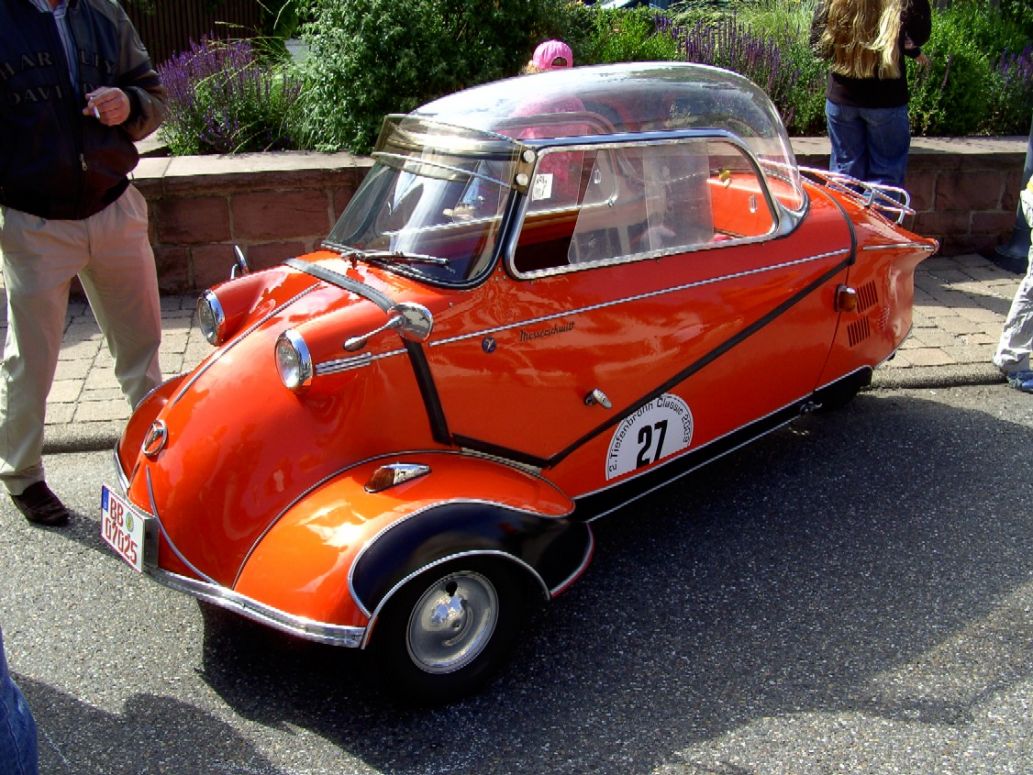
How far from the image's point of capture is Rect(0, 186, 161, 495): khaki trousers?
406 cm

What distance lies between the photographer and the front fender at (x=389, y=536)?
Answer: 3.03 m

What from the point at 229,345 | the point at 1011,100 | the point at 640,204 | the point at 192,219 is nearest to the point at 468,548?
the point at 229,345

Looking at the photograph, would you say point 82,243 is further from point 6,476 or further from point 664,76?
point 664,76

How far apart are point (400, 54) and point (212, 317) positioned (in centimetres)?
351

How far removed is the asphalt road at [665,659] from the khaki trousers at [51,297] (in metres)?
0.44

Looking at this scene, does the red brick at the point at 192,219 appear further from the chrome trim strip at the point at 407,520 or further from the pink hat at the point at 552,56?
the chrome trim strip at the point at 407,520

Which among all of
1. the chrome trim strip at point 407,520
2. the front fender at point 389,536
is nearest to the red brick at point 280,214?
the front fender at point 389,536

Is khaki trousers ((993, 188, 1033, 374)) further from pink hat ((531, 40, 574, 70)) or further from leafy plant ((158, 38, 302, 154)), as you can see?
leafy plant ((158, 38, 302, 154))

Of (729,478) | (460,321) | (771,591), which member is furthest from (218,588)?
(729,478)

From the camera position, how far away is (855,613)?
3820 millimetres

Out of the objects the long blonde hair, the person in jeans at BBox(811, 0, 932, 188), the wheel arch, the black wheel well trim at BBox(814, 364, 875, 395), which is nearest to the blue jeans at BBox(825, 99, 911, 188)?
the person in jeans at BBox(811, 0, 932, 188)

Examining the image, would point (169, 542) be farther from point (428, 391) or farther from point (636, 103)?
point (636, 103)

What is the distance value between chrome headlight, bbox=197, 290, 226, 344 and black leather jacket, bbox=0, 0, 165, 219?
0.61 meters

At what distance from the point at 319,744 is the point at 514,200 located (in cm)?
183
